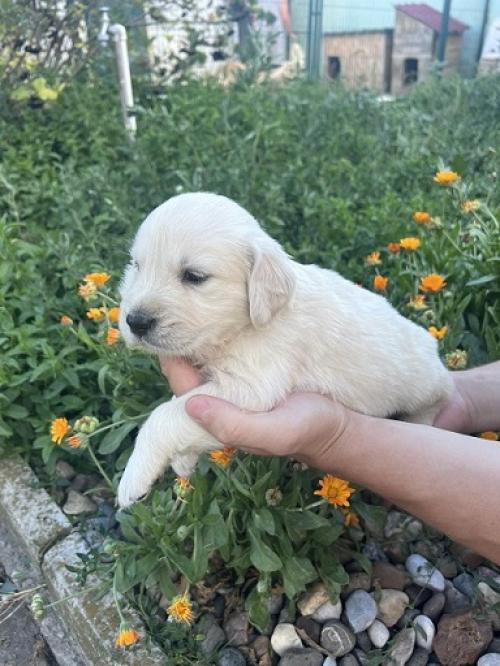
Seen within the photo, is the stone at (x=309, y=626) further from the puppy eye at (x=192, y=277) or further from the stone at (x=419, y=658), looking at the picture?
the puppy eye at (x=192, y=277)

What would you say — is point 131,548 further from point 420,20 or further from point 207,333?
point 420,20

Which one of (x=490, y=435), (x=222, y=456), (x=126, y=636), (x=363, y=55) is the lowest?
(x=126, y=636)

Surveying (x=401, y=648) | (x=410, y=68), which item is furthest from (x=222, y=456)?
(x=410, y=68)

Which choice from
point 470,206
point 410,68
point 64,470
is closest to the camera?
point 64,470

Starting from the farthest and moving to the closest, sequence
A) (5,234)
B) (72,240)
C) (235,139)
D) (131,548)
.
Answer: (235,139), (72,240), (5,234), (131,548)

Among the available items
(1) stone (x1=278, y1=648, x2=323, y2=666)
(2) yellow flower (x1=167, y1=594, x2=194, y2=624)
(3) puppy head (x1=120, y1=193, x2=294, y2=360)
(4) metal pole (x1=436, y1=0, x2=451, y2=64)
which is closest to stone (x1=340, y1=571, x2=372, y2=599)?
(1) stone (x1=278, y1=648, x2=323, y2=666)

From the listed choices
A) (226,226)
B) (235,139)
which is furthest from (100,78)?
(226,226)

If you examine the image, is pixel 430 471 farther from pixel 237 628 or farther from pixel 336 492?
pixel 237 628
